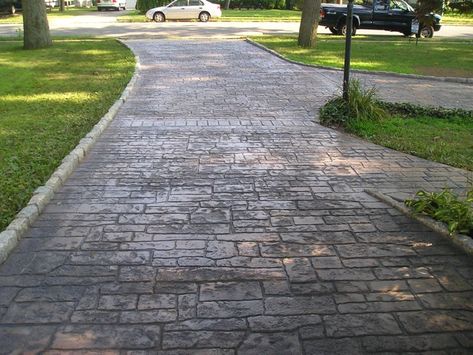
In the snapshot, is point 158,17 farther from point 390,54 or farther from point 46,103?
point 46,103

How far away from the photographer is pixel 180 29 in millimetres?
26250

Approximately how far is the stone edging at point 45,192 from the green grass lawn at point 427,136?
3.92m

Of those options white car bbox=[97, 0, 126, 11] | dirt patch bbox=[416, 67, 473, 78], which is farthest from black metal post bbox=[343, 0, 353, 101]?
white car bbox=[97, 0, 126, 11]

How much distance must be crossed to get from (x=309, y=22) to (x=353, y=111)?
11144 millimetres

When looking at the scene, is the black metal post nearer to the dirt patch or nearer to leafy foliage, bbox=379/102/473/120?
leafy foliage, bbox=379/102/473/120

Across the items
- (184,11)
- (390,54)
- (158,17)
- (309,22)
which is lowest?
(390,54)

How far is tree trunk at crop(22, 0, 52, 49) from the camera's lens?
17359mm

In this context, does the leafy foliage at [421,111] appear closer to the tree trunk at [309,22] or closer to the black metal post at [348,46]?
the black metal post at [348,46]

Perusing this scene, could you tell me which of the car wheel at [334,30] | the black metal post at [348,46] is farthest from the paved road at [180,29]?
the black metal post at [348,46]

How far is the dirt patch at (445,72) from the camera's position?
13.8m

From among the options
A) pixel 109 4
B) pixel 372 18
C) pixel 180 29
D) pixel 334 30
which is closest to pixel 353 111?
pixel 334 30

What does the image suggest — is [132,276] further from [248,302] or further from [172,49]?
[172,49]

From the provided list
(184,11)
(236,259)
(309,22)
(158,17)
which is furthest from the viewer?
(184,11)

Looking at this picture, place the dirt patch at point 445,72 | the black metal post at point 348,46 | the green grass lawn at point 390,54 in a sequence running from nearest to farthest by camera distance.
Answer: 1. the black metal post at point 348,46
2. the dirt patch at point 445,72
3. the green grass lawn at point 390,54
